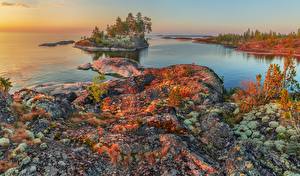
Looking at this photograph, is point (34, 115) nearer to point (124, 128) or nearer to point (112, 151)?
point (124, 128)

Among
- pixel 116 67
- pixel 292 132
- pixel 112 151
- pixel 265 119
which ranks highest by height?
pixel 116 67

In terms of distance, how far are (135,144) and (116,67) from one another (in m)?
71.9

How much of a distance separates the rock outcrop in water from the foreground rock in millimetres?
57137

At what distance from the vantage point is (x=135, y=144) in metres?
20.8

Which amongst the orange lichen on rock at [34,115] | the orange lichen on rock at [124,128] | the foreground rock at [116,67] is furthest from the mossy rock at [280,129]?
the foreground rock at [116,67]

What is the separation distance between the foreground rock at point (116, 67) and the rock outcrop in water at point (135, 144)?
187ft

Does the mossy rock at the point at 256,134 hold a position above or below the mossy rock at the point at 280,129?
below

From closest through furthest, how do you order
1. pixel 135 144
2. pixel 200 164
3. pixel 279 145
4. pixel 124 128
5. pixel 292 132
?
pixel 200 164 < pixel 135 144 < pixel 279 145 < pixel 124 128 < pixel 292 132

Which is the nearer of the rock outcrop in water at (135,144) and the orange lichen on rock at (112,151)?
the rock outcrop in water at (135,144)

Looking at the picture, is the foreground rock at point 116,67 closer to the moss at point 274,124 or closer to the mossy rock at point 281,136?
the moss at point 274,124

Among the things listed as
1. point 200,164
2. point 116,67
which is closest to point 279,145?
point 200,164

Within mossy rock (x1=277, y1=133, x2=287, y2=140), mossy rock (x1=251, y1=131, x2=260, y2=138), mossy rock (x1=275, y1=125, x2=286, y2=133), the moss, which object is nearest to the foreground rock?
the moss

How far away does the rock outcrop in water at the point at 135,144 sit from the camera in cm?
1836

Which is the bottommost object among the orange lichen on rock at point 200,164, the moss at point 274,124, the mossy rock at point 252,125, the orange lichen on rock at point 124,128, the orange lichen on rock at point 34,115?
the orange lichen on rock at point 200,164
